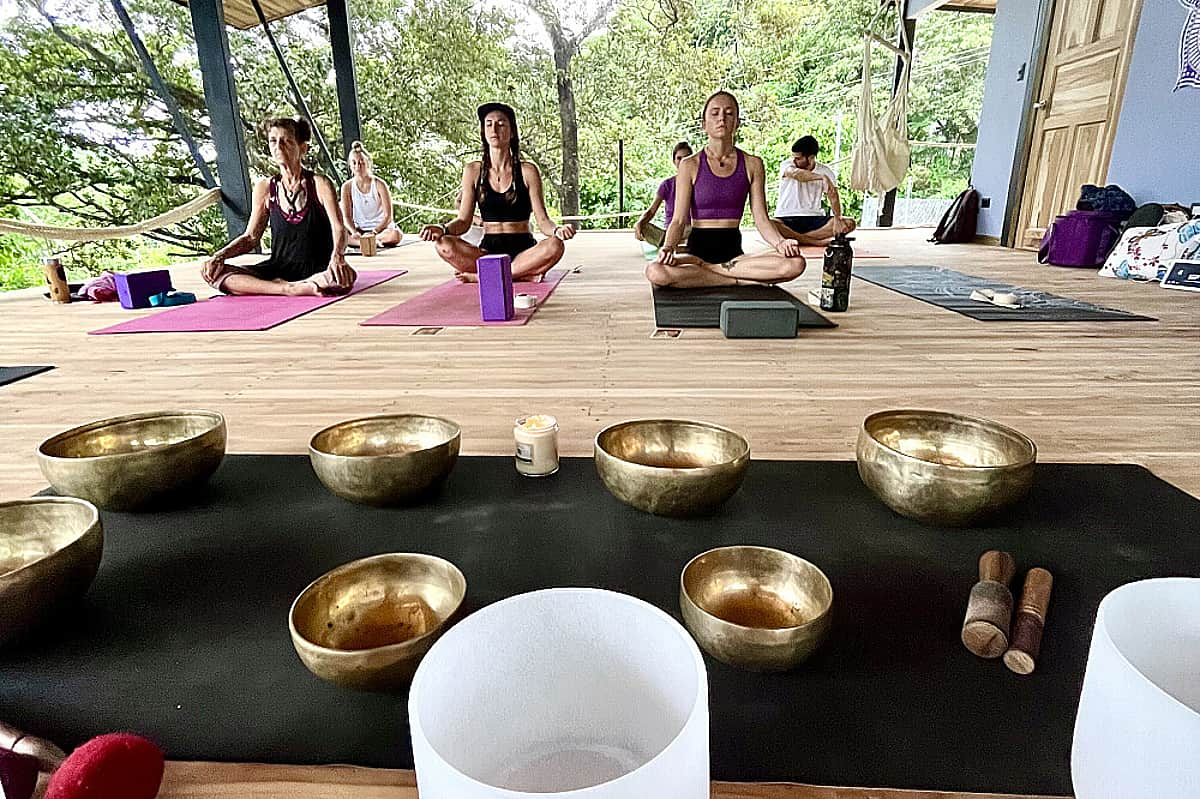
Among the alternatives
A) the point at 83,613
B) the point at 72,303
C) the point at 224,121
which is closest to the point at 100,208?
the point at 224,121

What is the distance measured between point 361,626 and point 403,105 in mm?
11125

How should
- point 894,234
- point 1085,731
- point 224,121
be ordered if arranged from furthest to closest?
point 894,234
point 224,121
point 1085,731

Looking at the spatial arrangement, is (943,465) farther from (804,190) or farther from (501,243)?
(804,190)

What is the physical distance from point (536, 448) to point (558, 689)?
0.51m

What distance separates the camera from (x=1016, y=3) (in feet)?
17.8

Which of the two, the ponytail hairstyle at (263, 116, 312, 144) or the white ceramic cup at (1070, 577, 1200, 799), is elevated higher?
the ponytail hairstyle at (263, 116, 312, 144)

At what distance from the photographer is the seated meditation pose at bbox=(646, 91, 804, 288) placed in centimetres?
284

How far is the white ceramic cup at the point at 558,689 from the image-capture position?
412 millimetres

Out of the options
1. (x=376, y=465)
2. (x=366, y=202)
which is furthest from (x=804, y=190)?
(x=376, y=465)

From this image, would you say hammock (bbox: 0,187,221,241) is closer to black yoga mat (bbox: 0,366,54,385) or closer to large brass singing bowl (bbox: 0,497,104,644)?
black yoga mat (bbox: 0,366,54,385)

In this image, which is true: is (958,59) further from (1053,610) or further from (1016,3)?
(1053,610)

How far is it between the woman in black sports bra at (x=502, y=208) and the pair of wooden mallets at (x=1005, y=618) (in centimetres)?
267

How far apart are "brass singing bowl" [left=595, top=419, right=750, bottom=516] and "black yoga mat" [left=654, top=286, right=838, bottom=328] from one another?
1.36 m

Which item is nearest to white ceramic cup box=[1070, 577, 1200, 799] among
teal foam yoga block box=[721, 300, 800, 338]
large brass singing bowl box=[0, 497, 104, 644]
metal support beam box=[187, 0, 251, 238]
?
large brass singing bowl box=[0, 497, 104, 644]
